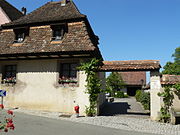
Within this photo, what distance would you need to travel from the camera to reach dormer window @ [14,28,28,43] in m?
13.9

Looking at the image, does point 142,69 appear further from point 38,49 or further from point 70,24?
point 38,49

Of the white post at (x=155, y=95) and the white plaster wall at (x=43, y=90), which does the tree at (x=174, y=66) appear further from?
the white plaster wall at (x=43, y=90)

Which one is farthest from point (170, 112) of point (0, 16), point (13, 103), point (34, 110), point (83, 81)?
point (0, 16)

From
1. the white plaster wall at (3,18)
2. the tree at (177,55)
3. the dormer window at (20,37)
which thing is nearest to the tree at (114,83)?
the tree at (177,55)

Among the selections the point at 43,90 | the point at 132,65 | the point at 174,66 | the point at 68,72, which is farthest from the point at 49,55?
the point at 174,66

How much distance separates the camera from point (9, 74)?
13.6m

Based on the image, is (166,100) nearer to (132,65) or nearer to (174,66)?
(132,65)

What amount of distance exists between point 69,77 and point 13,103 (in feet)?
16.4

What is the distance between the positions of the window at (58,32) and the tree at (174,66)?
3364 cm

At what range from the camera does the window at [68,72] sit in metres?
11.8

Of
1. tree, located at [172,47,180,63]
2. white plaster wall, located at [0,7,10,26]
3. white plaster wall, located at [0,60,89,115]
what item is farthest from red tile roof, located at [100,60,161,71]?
tree, located at [172,47,180,63]

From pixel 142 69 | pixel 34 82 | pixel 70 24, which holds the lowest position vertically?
pixel 34 82

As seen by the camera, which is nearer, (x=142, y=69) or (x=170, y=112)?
(x=170, y=112)

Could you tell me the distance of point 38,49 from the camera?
40.4 feet
